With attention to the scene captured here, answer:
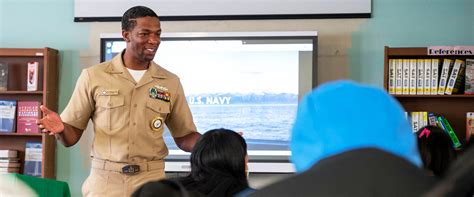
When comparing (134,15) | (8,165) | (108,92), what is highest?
(134,15)

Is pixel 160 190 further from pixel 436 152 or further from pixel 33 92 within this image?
pixel 33 92

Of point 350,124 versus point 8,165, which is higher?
point 350,124

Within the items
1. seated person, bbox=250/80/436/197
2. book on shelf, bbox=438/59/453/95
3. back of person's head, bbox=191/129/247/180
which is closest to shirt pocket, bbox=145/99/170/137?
back of person's head, bbox=191/129/247/180

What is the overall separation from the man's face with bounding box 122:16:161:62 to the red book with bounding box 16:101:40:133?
238 centimetres

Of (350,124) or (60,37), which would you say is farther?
(60,37)

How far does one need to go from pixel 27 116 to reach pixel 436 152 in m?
3.71

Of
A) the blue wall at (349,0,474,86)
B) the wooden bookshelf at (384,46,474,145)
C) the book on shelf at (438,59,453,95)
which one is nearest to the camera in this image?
the book on shelf at (438,59,453,95)

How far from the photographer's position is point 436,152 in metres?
2.22

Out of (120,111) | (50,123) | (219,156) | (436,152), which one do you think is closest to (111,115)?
(120,111)

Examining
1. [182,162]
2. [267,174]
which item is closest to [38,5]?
[182,162]

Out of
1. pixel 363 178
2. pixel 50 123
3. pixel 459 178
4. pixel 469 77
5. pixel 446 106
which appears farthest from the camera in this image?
pixel 446 106

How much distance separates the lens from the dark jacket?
2.62 feet

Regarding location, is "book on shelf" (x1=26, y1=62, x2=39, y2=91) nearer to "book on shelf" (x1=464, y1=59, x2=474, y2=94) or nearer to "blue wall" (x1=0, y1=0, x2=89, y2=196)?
"blue wall" (x1=0, y1=0, x2=89, y2=196)

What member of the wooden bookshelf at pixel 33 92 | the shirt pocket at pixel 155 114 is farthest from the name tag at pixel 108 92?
the wooden bookshelf at pixel 33 92
